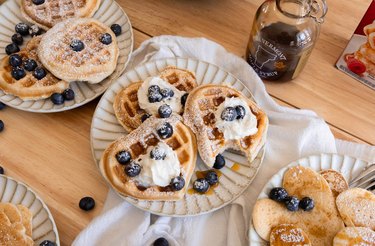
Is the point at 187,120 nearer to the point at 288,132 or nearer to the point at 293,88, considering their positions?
the point at 288,132

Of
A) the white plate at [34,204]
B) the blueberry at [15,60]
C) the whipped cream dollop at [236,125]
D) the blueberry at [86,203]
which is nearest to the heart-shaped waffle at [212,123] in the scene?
the whipped cream dollop at [236,125]

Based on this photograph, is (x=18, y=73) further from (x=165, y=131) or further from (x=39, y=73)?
(x=165, y=131)

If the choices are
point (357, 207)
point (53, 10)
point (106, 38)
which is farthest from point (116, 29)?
point (357, 207)

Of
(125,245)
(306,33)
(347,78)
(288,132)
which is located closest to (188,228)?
(125,245)

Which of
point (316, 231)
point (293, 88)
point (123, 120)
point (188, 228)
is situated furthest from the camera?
point (293, 88)

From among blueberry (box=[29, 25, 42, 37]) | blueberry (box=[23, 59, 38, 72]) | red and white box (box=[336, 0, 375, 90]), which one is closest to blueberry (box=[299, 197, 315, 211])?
red and white box (box=[336, 0, 375, 90])

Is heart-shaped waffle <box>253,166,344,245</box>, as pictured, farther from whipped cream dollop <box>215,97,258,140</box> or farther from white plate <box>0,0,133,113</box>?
white plate <box>0,0,133,113</box>

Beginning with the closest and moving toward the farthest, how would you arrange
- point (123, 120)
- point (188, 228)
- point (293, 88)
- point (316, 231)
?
point (316, 231), point (188, 228), point (123, 120), point (293, 88)
